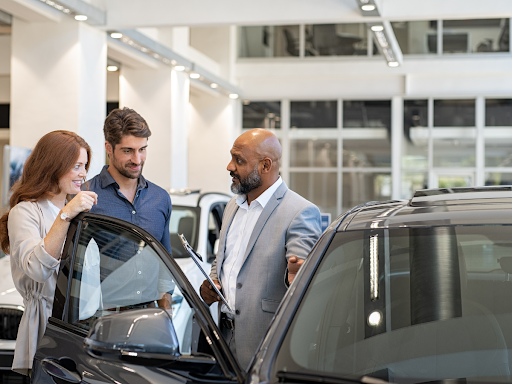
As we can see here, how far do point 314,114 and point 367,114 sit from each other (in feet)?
4.12

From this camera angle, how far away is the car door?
5.69ft

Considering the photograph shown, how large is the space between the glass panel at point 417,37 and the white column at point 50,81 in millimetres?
8765

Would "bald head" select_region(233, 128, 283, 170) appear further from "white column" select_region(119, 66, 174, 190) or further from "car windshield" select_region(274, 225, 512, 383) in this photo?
"white column" select_region(119, 66, 174, 190)

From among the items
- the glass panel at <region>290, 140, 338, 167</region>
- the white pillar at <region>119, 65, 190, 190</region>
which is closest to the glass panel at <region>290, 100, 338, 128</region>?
the glass panel at <region>290, 140, 338, 167</region>

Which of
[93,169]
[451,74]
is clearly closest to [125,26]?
[93,169]

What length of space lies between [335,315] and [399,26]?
1414 cm

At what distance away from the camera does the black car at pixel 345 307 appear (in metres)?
1.56

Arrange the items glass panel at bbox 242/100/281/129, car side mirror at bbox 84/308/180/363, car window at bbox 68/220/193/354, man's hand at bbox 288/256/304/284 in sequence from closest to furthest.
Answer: car side mirror at bbox 84/308/180/363 < car window at bbox 68/220/193/354 < man's hand at bbox 288/256/304/284 < glass panel at bbox 242/100/281/129

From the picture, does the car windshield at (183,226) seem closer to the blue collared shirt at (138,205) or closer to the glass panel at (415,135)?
the blue collared shirt at (138,205)

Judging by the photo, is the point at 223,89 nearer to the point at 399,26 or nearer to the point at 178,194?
the point at 399,26

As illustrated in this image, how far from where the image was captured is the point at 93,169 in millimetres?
8047

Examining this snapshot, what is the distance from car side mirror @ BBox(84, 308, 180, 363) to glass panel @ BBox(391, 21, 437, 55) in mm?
14035

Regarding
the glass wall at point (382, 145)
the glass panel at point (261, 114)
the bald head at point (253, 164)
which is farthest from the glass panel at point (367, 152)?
the bald head at point (253, 164)

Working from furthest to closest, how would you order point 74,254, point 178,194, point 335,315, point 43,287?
point 178,194, point 43,287, point 74,254, point 335,315
